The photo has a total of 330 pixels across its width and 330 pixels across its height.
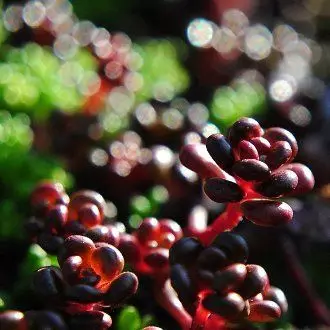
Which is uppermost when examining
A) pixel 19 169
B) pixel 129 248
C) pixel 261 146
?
pixel 261 146

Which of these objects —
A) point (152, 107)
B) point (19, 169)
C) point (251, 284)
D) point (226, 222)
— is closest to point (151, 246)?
point (226, 222)

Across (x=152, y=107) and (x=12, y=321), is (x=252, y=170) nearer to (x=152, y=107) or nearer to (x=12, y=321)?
(x=12, y=321)

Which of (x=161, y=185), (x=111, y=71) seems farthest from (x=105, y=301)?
(x=111, y=71)

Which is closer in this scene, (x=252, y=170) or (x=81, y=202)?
(x=252, y=170)

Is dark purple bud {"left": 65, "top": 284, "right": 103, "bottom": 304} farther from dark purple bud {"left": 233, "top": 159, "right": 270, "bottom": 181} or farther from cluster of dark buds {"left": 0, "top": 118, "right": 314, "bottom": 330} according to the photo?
dark purple bud {"left": 233, "top": 159, "right": 270, "bottom": 181}

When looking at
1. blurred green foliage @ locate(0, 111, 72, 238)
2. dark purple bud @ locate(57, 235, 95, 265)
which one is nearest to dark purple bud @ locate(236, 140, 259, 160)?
dark purple bud @ locate(57, 235, 95, 265)
